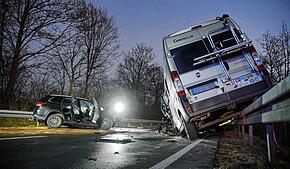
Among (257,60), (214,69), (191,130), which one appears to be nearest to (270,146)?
(214,69)

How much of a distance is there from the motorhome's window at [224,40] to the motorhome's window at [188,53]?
29cm

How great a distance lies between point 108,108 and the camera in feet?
44.7

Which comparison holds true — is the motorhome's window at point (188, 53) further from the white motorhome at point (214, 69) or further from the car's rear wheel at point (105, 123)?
the car's rear wheel at point (105, 123)

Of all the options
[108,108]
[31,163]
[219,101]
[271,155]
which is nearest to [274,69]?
[108,108]

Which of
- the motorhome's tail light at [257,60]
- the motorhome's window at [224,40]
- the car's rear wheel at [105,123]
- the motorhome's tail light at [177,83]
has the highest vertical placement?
the motorhome's window at [224,40]

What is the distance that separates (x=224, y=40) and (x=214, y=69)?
0.95 m

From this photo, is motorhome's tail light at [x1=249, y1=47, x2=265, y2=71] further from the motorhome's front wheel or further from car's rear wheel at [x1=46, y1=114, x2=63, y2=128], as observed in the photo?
car's rear wheel at [x1=46, y1=114, x2=63, y2=128]

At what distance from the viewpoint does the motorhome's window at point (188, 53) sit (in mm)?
6461

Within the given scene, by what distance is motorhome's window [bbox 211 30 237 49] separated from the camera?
6.33 metres

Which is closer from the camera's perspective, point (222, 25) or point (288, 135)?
point (288, 135)

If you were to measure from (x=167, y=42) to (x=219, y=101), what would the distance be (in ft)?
7.92

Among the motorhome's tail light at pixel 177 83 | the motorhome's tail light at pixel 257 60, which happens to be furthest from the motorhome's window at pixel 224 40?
the motorhome's tail light at pixel 177 83

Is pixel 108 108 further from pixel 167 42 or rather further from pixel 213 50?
pixel 213 50

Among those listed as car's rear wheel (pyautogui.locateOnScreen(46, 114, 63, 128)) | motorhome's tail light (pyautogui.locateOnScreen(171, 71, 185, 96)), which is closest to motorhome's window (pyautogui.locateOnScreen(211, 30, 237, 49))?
motorhome's tail light (pyautogui.locateOnScreen(171, 71, 185, 96))
